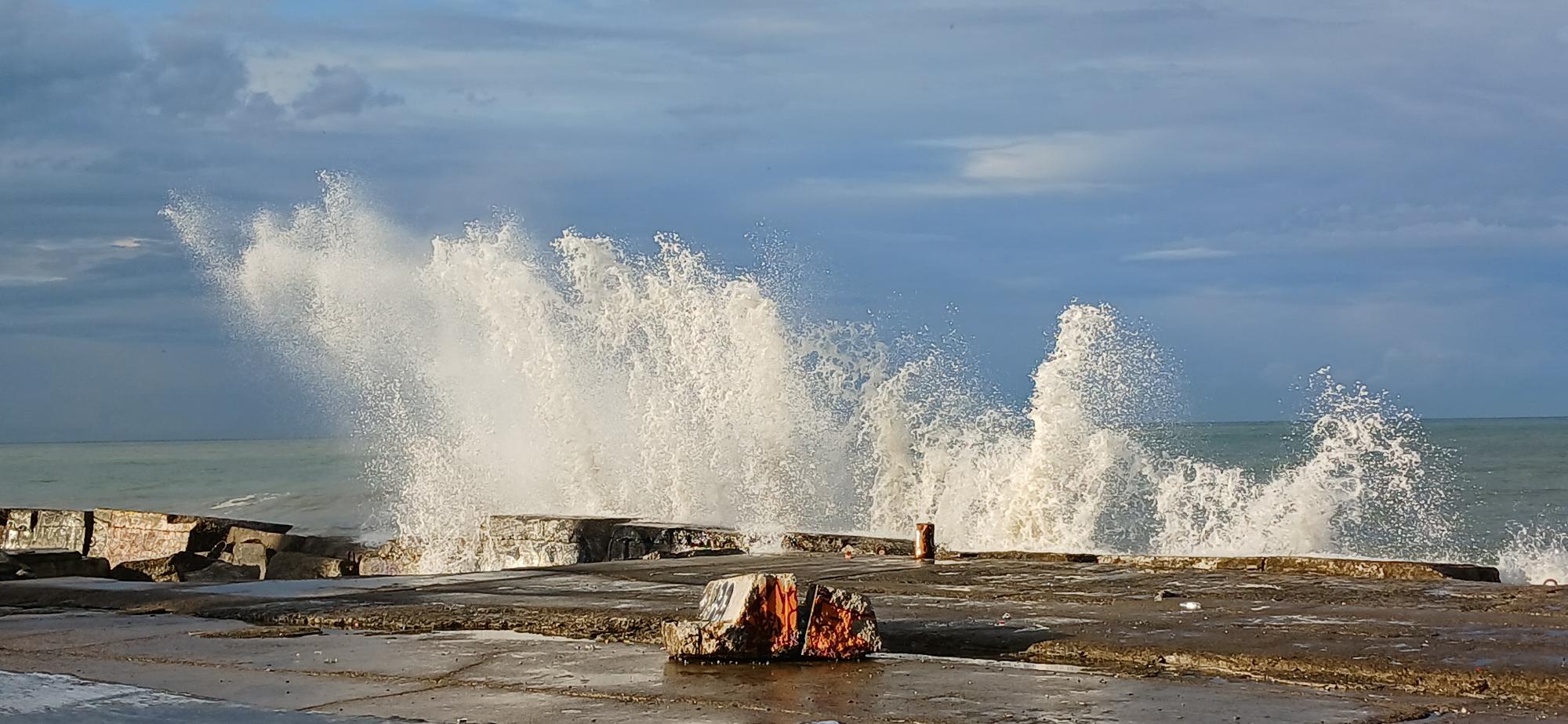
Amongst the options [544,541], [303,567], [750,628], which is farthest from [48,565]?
[750,628]

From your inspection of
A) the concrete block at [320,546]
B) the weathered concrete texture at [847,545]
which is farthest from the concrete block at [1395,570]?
the concrete block at [320,546]

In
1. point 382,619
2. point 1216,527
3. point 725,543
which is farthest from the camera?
point 1216,527

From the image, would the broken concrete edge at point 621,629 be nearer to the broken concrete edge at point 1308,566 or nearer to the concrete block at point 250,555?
the broken concrete edge at point 1308,566

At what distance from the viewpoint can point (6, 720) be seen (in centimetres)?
552

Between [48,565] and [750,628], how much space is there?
998cm

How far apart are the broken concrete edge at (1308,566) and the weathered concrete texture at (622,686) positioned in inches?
183

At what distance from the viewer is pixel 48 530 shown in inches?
797

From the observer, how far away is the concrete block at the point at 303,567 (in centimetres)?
1633

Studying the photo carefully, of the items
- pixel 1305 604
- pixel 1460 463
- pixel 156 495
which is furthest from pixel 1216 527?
pixel 156 495

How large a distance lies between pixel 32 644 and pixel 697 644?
3798 millimetres

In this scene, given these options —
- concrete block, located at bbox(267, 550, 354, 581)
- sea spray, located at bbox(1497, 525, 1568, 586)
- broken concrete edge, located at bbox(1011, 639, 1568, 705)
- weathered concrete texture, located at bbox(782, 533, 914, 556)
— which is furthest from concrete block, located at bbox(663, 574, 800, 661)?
concrete block, located at bbox(267, 550, 354, 581)

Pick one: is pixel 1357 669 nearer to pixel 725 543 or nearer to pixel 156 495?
pixel 725 543

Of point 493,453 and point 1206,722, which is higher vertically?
point 493,453

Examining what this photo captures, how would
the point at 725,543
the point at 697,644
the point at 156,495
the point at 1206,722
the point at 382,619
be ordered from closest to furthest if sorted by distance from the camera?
1. the point at 1206,722
2. the point at 697,644
3. the point at 382,619
4. the point at 725,543
5. the point at 156,495
